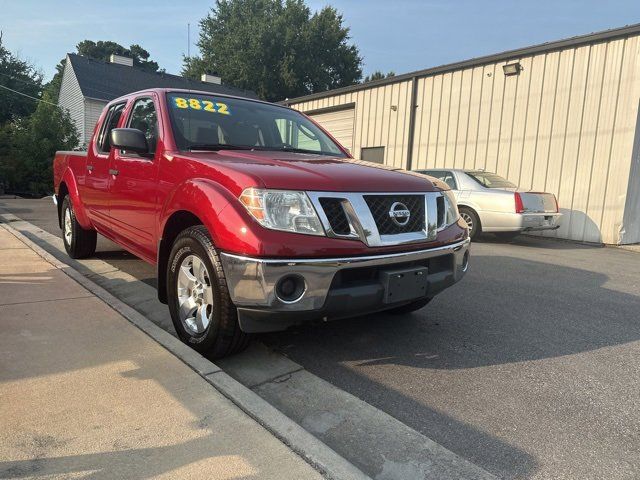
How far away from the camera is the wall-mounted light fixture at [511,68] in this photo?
38.1 ft

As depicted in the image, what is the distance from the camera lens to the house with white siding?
27859 millimetres

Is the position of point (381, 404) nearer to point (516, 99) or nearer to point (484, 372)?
point (484, 372)

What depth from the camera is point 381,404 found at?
279 cm

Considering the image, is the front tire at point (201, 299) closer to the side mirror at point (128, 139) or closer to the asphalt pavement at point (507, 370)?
the asphalt pavement at point (507, 370)

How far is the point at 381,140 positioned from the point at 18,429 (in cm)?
1432

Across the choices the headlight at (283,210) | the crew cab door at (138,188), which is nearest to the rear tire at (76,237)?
the crew cab door at (138,188)

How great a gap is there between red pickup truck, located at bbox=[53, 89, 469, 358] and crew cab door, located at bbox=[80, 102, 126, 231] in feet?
1.44

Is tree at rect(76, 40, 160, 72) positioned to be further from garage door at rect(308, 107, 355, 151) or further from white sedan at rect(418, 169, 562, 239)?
white sedan at rect(418, 169, 562, 239)

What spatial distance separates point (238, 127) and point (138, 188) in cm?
95

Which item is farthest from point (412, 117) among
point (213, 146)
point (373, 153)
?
point (213, 146)

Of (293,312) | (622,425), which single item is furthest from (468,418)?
(293,312)

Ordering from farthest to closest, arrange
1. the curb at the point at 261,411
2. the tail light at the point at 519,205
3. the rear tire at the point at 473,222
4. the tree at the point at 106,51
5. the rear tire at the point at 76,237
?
the tree at the point at 106,51 → the rear tire at the point at 473,222 → the tail light at the point at 519,205 → the rear tire at the point at 76,237 → the curb at the point at 261,411

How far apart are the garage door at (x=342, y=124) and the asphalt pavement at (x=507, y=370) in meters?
12.2

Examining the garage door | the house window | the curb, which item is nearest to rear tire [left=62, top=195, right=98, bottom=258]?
the curb
